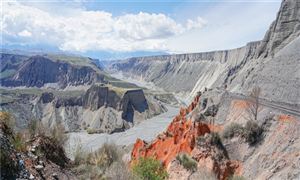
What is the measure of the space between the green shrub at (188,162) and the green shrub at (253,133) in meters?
5.72

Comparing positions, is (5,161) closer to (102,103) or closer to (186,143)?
(186,143)

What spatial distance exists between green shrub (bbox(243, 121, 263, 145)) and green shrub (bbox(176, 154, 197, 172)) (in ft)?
18.8

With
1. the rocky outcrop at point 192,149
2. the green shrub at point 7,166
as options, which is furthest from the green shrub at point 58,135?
the rocky outcrop at point 192,149

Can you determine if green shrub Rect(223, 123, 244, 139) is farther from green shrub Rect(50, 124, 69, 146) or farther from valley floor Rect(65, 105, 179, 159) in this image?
valley floor Rect(65, 105, 179, 159)

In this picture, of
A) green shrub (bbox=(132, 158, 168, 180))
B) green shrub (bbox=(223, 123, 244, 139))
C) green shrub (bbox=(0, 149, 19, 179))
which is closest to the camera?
green shrub (bbox=(0, 149, 19, 179))

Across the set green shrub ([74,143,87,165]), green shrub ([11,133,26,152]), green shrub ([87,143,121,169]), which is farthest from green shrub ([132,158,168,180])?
green shrub ([11,133,26,152])

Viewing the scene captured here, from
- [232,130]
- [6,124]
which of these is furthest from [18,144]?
[232,130]

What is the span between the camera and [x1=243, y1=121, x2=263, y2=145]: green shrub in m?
39.0

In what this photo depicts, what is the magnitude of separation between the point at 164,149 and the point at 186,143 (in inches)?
240

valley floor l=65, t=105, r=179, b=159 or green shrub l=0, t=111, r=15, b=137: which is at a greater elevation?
green shrub l=0, t=111, r=15, b=137

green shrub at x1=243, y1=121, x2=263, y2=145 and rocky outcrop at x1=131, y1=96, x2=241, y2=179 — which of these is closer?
rocky outcrop at x1=131, y1=96, x2=241, y2=179

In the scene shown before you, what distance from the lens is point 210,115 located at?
51469 millimetres

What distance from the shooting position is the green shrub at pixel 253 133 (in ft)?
128

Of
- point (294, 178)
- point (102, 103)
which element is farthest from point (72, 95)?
point (294, 178)
